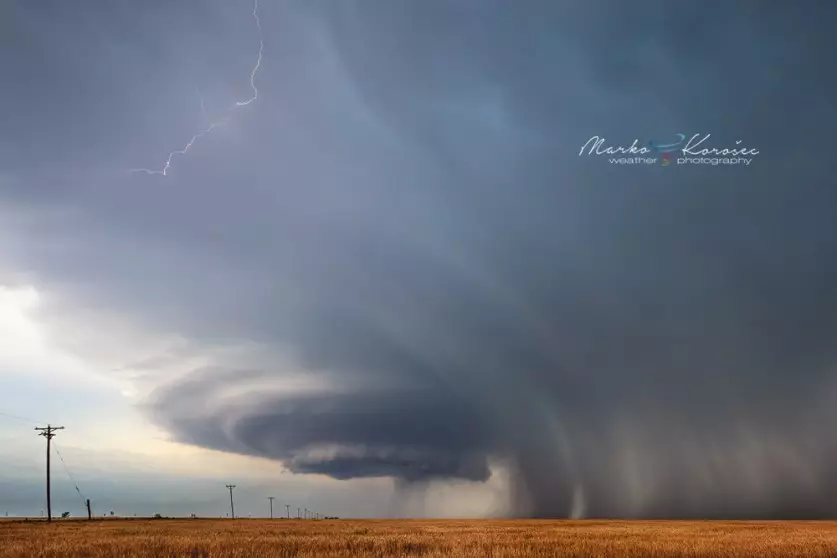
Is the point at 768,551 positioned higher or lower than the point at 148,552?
lower

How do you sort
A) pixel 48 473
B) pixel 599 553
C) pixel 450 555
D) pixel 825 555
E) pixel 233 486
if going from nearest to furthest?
pixel 450 555 → pixel 599 553 → pixel 825 555 → pixel 48 473 → pixel 233 486

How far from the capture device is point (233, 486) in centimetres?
19625

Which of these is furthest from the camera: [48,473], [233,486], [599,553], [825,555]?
[233,486]

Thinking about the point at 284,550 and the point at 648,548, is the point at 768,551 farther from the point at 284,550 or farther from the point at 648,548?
the point at 284,550

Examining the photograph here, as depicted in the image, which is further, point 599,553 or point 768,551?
point 768,551

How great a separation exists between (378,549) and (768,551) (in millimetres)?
16339

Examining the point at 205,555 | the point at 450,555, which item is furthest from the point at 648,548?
the point at 205,555

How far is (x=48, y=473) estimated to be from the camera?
97438 millimetres

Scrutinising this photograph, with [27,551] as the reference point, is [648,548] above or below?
below

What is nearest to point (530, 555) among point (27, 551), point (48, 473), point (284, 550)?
point (284, 550)

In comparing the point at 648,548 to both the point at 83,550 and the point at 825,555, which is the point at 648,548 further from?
the point at 83,550

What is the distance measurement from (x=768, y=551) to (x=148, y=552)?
25.1 metres

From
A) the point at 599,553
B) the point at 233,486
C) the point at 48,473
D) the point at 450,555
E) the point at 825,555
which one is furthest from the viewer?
the point at 233,486

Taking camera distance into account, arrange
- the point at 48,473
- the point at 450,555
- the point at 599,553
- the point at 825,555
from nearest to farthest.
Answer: the point at 450,555
the point at 599,553
the point at 825,555
the point at 48,473
